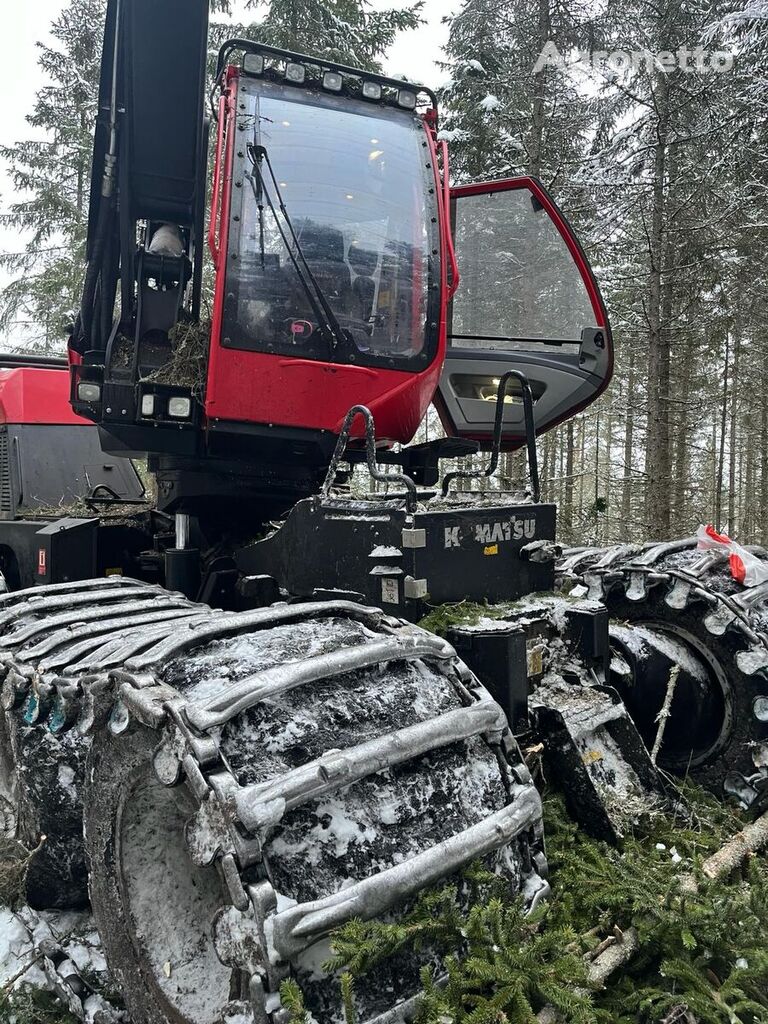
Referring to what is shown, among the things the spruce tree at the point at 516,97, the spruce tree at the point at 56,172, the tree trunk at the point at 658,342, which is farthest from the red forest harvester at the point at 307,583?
the spruce tree at the point at 56,172

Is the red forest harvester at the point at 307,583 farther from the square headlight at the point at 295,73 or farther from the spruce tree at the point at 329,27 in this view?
the spruce tree at the point at 329,27

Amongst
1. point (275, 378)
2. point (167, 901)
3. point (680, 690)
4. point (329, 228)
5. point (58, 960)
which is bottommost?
point (58, 960)

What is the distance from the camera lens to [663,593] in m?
3.68

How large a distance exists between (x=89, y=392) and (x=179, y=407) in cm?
52

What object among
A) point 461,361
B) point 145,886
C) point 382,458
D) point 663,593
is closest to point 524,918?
point 145,886

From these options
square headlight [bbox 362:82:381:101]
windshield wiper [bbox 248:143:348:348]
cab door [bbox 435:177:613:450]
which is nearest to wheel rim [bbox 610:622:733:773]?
cab door [bbox 435:177:613:450]

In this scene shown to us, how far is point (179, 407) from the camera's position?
11.9ft

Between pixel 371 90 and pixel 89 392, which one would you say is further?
pixel 371 90

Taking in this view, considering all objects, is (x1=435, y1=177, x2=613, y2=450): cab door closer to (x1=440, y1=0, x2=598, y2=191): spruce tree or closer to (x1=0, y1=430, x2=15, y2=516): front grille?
(x1=0, y1=430, x2=15, y2=516): front grille

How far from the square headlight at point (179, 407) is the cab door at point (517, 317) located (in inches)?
58.8

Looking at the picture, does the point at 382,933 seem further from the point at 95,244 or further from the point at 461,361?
the point at 95,244

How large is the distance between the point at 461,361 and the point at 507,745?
2.67 meters

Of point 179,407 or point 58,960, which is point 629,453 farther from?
point 58,960
